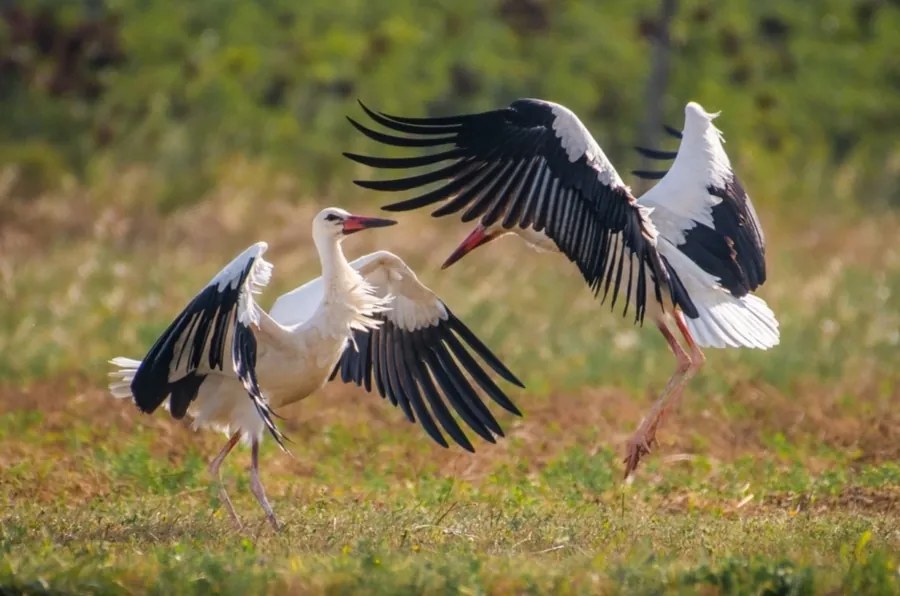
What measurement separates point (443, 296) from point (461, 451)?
135 inches

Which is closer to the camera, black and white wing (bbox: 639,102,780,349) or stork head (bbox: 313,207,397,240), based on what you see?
stork head (bbox: 313,207,397,240)

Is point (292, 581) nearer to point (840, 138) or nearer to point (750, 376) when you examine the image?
point (750, 376)

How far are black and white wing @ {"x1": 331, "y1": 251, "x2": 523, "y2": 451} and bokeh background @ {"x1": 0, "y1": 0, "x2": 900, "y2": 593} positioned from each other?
0.44m

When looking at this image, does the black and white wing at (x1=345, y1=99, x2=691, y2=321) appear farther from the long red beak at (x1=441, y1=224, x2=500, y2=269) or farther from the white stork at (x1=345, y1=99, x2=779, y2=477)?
the long red beak at (x1=441, y1=224, x2=500, y2=269)

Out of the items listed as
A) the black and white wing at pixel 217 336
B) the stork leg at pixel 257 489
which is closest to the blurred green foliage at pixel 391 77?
the stork leg at pixel 257 489

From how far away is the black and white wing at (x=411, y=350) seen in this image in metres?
6.61

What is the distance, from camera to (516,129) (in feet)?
20.9

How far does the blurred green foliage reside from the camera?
1476cm

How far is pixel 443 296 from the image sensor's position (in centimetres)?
1113

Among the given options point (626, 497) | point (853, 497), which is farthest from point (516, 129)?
point (853, 497)

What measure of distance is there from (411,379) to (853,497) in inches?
77.9

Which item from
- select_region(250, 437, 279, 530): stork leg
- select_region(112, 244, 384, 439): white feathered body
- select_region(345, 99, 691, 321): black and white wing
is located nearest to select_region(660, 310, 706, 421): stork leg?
select_region(345, 99, 691, 321): black and white wing

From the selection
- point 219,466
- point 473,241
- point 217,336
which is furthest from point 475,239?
point 217,336

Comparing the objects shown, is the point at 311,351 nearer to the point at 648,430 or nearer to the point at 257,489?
the point at 257,489
